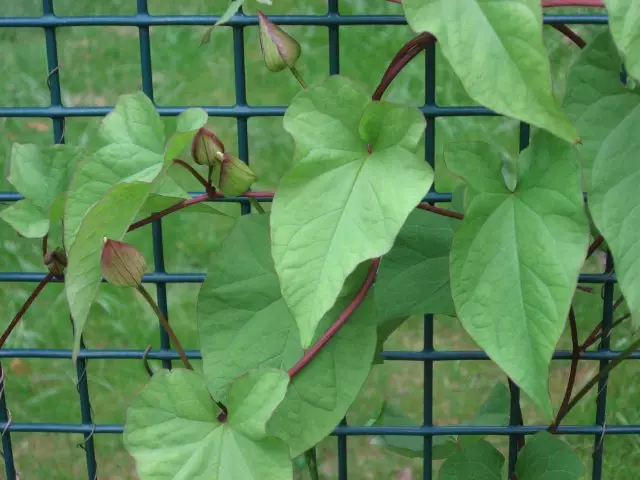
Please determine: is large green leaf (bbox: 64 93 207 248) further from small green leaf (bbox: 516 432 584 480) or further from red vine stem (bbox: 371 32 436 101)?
small green leaf (bbox: 516 432 584 480)

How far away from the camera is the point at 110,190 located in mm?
728

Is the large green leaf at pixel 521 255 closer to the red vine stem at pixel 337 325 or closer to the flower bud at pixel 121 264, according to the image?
the red vine stem at pixel 337 325

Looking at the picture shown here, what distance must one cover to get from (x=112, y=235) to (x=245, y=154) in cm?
25

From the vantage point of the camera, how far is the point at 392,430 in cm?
106

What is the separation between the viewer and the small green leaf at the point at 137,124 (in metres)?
0.83

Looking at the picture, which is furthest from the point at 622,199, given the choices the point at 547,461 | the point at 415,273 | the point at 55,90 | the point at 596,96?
the point at 55,90

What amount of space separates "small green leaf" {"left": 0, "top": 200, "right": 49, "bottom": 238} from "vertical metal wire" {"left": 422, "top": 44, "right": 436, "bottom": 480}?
0.37 metres

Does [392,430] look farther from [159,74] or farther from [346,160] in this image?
[159,74]

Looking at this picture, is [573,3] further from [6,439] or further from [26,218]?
[6,439]

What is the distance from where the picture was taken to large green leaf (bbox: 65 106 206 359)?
29.3 inches

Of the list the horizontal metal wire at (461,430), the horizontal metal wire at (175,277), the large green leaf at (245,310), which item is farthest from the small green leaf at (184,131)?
the horizontal metal wire at (461,430)

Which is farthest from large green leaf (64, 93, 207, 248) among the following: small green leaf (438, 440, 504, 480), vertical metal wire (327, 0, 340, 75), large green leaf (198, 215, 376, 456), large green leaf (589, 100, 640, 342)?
small green leaf (438, 440, 504, 480)

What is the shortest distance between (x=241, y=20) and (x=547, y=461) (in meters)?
0.52

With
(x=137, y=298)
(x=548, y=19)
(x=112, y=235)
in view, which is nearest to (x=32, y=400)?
(x=137, y=298)
